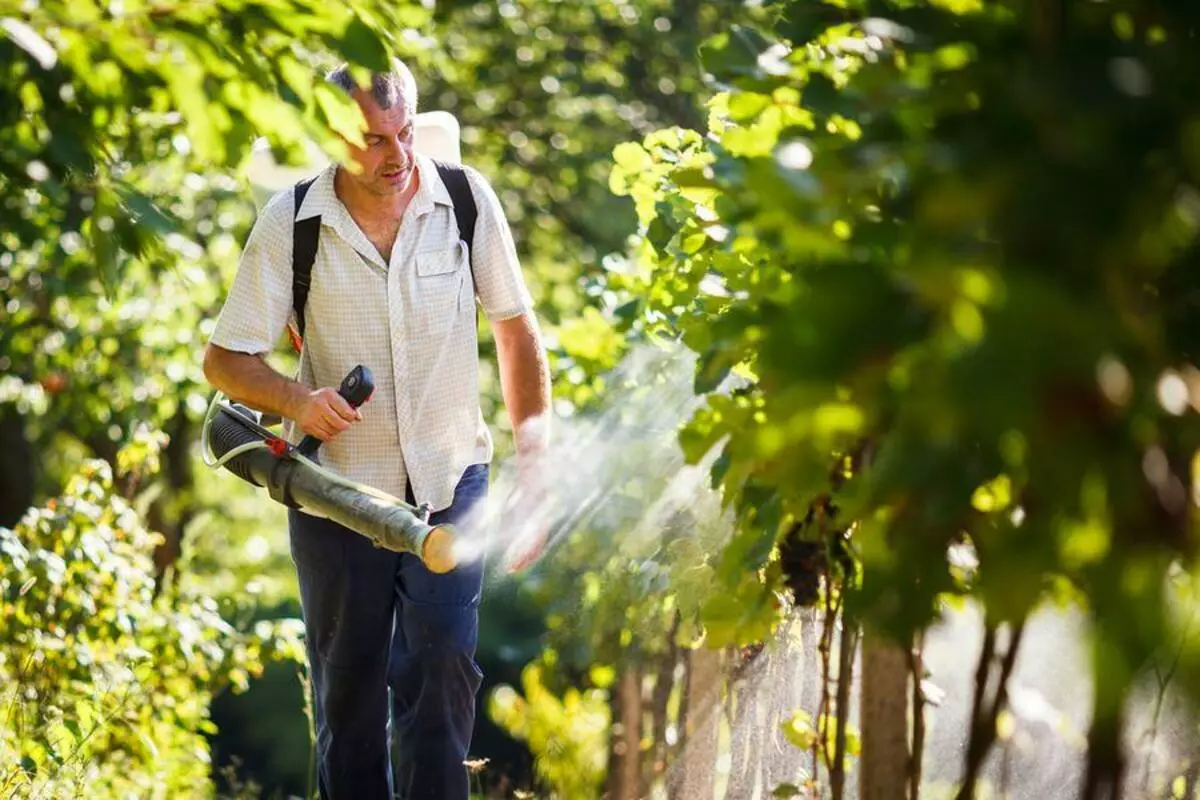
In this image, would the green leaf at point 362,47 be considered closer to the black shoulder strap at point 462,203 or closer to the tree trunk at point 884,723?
the tree trunk at point 884,723

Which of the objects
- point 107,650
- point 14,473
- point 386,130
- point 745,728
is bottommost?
point 14,473

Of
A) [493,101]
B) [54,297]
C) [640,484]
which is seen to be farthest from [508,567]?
[493,101]

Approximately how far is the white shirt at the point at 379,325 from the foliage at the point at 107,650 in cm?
116

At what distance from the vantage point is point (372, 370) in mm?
3861

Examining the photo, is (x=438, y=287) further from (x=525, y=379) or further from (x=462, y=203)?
(x=525, y=379)

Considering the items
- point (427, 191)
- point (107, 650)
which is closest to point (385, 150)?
point (427, 191)

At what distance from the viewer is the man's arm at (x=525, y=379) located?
4.04 metres

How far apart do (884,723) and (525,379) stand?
1.64 meters

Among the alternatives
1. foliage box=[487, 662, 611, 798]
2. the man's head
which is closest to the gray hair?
the man's head

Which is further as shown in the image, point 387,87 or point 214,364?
point 214,364

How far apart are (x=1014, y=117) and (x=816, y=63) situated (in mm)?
950

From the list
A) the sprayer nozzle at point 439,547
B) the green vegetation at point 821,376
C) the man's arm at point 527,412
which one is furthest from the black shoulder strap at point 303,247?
the sprayer nozzle at point 439,547

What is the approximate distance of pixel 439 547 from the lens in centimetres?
319

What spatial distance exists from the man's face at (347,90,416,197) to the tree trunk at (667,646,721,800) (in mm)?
1240
